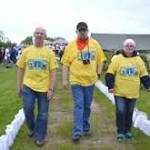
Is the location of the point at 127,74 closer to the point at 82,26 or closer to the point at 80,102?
the point at 80,102

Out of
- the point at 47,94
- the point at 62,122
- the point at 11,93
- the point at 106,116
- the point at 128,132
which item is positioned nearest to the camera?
the point at 47,94

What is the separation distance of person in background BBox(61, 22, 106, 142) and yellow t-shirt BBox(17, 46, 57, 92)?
0.57 meters

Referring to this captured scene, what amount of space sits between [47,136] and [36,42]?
1.84 meters

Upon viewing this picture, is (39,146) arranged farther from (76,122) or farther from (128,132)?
(128,132)

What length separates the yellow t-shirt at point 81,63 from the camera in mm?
10320

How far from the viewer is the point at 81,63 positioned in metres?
10.3

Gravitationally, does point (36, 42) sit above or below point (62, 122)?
above

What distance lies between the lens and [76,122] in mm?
10242

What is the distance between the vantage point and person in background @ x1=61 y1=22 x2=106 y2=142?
404 inches

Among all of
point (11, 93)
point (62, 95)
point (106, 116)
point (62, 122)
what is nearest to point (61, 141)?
point (62, 122)

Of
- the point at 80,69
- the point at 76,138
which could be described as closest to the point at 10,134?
the point at 76,138

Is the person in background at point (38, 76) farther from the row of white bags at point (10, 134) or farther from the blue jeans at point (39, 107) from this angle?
the row of white bags at point (10, 134)

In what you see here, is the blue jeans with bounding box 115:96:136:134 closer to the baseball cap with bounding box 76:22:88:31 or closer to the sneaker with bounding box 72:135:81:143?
the sneaker with bounding box 72:135:81:143

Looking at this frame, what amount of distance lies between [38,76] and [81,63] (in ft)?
3.02
